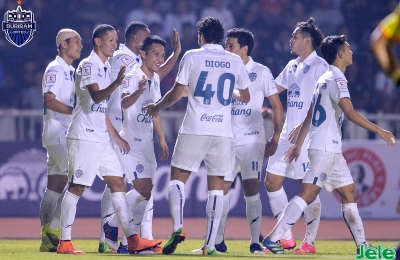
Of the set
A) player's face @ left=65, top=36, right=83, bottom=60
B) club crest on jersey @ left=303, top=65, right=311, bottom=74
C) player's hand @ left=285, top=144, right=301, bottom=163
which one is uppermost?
player's face @ left=65, top=36, right=83, bottom=60

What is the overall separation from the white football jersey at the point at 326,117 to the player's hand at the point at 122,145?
208 cm

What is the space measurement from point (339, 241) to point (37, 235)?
4645 mm

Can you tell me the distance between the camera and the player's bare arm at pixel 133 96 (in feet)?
28.2

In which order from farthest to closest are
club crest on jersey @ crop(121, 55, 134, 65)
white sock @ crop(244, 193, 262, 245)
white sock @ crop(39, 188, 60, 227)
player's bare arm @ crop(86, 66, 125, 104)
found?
club crest on jersey @ crop(121, 55, 134, 65), white sock @ crop(244, 193, 262, 245), white sock @ crop(39, 188, 60, 227), player's bare arm @ crop(86, 66, 125, 104)

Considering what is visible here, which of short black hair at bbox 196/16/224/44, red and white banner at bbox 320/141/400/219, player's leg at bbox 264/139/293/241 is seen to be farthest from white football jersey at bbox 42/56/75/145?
red and white banner at bbox 320/141/400/219

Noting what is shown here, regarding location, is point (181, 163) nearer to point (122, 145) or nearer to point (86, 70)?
point (122, 145)

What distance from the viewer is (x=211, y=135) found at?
8367 mm

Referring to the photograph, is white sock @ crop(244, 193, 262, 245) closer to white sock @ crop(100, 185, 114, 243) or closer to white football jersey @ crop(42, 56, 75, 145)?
white sock @ crop(100, 185, 114, 243)

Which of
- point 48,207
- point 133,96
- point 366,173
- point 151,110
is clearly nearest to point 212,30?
point 151,110

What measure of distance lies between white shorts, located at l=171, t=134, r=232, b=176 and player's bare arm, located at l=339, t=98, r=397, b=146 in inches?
50.9

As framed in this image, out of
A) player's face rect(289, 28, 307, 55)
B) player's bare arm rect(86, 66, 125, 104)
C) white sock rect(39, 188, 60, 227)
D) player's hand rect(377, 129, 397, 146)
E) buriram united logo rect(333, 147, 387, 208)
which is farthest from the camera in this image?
buriram united logo rect(333, 147, 387, 208)

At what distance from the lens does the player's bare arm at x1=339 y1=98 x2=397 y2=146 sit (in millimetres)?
7891

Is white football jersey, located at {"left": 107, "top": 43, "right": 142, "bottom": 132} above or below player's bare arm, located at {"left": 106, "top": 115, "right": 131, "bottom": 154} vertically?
above

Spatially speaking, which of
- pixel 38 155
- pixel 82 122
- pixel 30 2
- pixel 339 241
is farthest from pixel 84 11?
pixel 82 122
